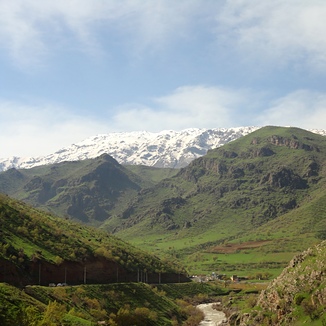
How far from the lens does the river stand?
119062mm

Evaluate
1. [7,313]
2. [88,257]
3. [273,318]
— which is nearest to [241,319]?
[273,318]

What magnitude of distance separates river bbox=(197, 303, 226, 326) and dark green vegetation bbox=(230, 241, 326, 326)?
21016 mm

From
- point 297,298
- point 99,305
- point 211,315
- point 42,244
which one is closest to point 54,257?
point 42,244

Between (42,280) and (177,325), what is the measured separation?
33.1 meters

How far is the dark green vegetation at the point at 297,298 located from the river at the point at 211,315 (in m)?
21.0

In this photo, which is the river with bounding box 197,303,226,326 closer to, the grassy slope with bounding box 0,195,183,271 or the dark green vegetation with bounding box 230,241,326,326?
the grassy slope with bounding box 0,195,183,271

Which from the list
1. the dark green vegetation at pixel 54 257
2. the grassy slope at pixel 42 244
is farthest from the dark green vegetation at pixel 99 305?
the grassy slope at pixel 42 244

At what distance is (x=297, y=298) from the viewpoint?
84.0 metres

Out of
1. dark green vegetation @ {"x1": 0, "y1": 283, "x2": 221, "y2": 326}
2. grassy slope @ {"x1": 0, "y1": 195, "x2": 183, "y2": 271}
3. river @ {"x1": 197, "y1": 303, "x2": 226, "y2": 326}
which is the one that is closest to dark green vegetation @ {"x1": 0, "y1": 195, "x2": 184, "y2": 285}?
grassy slope @ {"x1": 0, "y1": 195, "x2": 183, "y2": 271}

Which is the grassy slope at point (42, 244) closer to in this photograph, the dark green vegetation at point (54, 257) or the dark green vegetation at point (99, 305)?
the dark green vegetation at point (54, 257)

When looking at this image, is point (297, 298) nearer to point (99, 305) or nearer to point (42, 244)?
point (99, 305)

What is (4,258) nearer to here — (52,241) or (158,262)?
(52,241)

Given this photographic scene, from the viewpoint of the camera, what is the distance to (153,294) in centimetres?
12494

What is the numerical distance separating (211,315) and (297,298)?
50.8 metres
